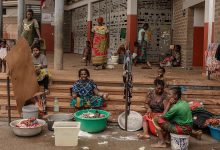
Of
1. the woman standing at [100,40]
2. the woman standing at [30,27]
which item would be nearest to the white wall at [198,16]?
the woman standing at [100,40]

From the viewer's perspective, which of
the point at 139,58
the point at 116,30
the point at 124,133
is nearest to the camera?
the point at 124,133

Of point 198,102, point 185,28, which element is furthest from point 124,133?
point 185,28

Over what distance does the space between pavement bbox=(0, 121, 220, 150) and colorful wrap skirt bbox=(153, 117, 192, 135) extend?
333 mm

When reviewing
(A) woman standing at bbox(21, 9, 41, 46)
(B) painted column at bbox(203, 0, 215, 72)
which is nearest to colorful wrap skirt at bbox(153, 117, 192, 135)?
(A) woman standing at bbox(21, 9, 41, 46)

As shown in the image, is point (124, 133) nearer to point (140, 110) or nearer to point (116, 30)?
point (140, 110)

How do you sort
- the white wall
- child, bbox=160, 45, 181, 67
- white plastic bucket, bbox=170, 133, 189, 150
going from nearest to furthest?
white plastic bucket, bbox=170, 133, 189, 150
the white wall
child, bbox=160, 45, 181, 67

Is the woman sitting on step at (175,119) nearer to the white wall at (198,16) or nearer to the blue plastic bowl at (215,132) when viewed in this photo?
the blue plastic bowl at (215,132)

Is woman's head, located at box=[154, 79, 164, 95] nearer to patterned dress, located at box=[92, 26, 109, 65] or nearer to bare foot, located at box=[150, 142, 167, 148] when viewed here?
bare foot, located at box=[150, 142, 167, 148]

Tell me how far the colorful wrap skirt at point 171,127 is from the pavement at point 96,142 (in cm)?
33

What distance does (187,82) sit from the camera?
7898mm

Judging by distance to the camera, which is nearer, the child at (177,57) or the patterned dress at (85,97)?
the patterned dress at (85,97)

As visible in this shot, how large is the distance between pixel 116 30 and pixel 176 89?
1000cm

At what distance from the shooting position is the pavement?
17.6ft

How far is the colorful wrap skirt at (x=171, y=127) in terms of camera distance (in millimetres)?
5266
